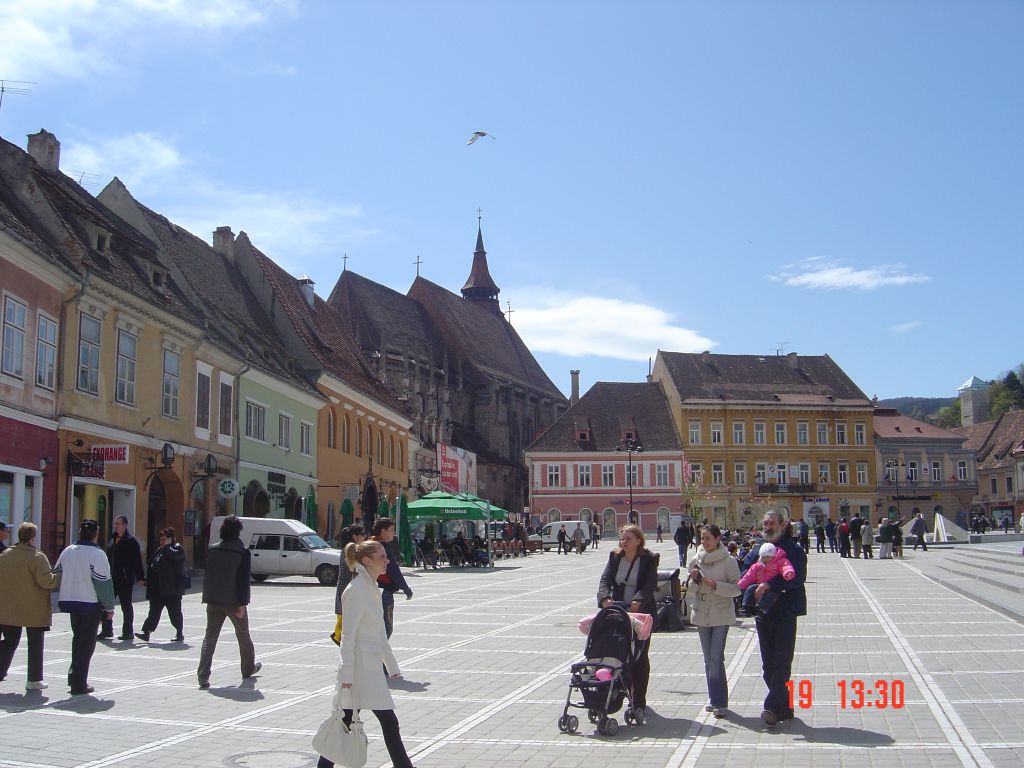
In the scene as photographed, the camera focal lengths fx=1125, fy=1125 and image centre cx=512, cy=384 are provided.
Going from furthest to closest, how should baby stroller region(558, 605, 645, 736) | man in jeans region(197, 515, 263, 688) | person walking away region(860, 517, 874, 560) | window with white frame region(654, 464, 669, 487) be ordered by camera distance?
window with white frame region(654, 464, 669, 487) → person walking away region(860, 517, 874, 560) → man in jeans region(197, 515, 263, 688) → baby stroller region(558, 605, 645, 736)

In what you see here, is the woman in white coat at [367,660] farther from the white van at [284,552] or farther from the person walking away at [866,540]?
the person walking away at [866,540]

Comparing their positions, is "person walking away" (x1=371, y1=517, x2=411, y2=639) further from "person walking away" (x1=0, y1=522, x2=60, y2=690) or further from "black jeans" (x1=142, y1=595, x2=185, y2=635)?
"black jeans" (x1=142, y1=595, x2=185, y2=635)

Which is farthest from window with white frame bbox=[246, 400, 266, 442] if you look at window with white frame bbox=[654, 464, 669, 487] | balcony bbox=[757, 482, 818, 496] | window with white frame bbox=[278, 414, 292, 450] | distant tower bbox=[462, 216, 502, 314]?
distant tower bbox=[462, 216, 502, 314]

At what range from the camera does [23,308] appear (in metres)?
23.0

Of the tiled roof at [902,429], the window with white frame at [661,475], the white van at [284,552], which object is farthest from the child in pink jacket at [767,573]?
the tiled roof at [902,429]

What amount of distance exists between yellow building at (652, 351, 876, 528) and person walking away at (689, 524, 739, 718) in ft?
243

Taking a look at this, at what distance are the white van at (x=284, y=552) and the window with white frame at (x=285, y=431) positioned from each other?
1007 centimetres

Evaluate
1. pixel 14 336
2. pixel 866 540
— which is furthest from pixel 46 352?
pixel 866 540

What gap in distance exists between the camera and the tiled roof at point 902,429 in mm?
92188

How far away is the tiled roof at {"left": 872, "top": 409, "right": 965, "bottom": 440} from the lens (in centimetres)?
9219

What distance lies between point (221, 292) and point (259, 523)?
1311 centimetres

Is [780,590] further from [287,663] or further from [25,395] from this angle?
[25,395]

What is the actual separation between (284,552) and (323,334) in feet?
73.3
